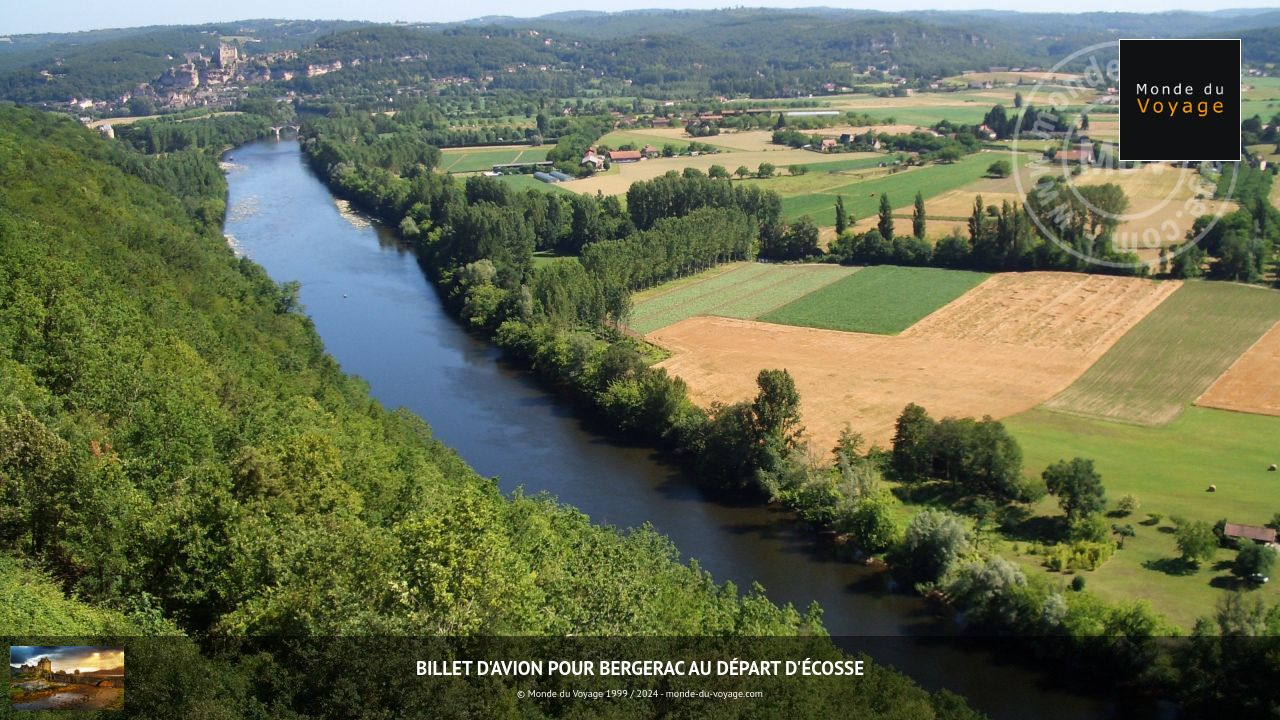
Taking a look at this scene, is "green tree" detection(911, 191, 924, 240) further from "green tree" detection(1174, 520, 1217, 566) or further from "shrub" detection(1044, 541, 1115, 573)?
"green tree" detection(1174, 520, 1217, 566)

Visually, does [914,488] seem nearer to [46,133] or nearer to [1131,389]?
[1131,389]

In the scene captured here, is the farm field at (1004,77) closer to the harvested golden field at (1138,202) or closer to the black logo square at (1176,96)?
the harvested golden field at (1138,202)

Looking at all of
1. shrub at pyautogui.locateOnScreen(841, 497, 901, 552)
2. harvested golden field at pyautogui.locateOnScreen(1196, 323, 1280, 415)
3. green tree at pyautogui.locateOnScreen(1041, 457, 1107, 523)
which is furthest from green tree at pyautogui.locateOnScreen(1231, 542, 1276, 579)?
harvested golden field at pyautogui.locateOnScreen(1196, 323, 1280, 415)

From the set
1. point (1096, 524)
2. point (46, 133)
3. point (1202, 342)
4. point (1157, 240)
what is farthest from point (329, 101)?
point (1096, 524)

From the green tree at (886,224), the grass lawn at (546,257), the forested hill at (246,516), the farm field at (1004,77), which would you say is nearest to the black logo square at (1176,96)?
the forested hill at (246,516)

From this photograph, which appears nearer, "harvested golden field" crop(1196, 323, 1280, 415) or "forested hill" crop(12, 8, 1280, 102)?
"harvested golden field" crop(1196, 323, 1280, 415)

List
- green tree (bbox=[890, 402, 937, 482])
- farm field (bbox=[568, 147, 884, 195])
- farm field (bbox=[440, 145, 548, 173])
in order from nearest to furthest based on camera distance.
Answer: green tree (bbox=[890, 402, 937, 482]) < farm field (bbox=[568, 147, 884, 195]) < farm field (bbox=[440, 145, 548, 173])

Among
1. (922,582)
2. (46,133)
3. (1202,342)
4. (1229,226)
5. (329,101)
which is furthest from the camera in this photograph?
(329,101)
